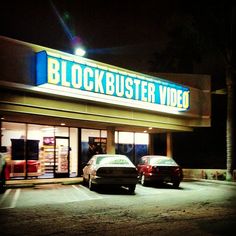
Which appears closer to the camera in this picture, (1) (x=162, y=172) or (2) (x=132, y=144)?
(1) (x=162, y=172)

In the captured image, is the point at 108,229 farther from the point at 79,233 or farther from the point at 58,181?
the point at 58,181

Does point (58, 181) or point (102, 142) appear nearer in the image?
point (58, 181)

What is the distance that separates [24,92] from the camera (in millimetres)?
15352

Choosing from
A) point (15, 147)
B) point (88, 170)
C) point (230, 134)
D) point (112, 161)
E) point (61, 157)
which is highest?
point (230, 134)

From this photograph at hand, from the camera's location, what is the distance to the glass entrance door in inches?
893

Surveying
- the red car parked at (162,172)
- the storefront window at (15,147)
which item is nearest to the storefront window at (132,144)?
the storefront window at (15,147)

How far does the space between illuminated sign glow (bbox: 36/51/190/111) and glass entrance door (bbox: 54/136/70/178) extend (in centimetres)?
617

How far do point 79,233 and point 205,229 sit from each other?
9.34 ft

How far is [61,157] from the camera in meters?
23.0

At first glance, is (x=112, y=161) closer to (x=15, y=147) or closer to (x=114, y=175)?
(x=114, y=175)

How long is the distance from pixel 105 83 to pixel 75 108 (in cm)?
182

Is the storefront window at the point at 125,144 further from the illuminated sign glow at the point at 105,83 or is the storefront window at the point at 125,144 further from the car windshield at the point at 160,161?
the car windshield at the point at 160,161

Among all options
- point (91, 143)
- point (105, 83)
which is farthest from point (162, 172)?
point (91, 143)

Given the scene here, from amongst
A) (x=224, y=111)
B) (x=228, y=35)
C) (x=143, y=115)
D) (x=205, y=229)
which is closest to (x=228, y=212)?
(x=205, y=229)
